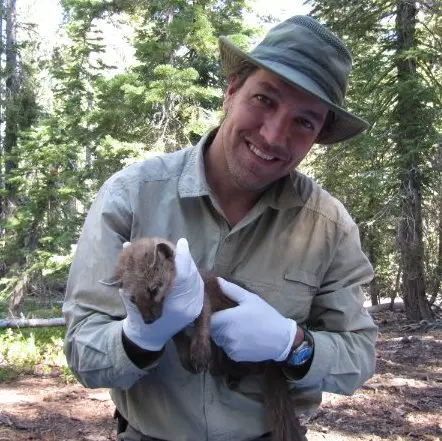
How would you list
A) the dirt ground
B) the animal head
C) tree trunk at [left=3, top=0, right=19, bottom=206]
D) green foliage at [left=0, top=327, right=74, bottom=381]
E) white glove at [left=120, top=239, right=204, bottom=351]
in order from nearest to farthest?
white glove at [left=120, top=239, right=204, bottom=351] → the animal head → the dirt ground → green foliage at [left=0, top=327, right=74, bottom=381] → tree trunk at [left=3, top=0, right=19, bottom=206]

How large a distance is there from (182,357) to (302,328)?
2.04ft

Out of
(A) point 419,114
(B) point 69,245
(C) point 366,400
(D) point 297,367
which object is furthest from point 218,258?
(B) point 69,245

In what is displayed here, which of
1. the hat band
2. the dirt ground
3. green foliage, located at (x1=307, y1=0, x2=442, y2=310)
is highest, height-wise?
green foliage, located at (x1=307, y1=0, x2=442, y2=310)

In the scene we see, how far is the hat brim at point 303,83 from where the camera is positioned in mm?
2441

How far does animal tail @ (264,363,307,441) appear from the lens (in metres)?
2.49

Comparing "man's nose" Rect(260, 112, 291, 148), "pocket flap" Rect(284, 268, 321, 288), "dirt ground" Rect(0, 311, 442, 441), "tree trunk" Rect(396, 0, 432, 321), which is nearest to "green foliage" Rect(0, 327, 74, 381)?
"dirt ground" Rect(0, 311, 442, 441)

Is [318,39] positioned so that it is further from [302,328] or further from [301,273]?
[302,328]

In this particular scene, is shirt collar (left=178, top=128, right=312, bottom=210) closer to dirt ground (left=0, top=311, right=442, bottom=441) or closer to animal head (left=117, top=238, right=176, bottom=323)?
animal head (left=117, top=238, right=176, bottom=323)

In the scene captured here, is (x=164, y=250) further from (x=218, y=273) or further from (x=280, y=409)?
(x=280, y=409)

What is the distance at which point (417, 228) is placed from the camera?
12875 mm

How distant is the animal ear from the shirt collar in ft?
0.87

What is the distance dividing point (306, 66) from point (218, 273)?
110cm

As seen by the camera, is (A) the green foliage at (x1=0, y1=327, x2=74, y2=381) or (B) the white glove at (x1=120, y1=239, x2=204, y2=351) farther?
(A) the green foliage at (x1=0, y1=327, x2=74, y2=381)

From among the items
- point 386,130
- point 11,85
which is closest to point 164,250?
point 386,130
